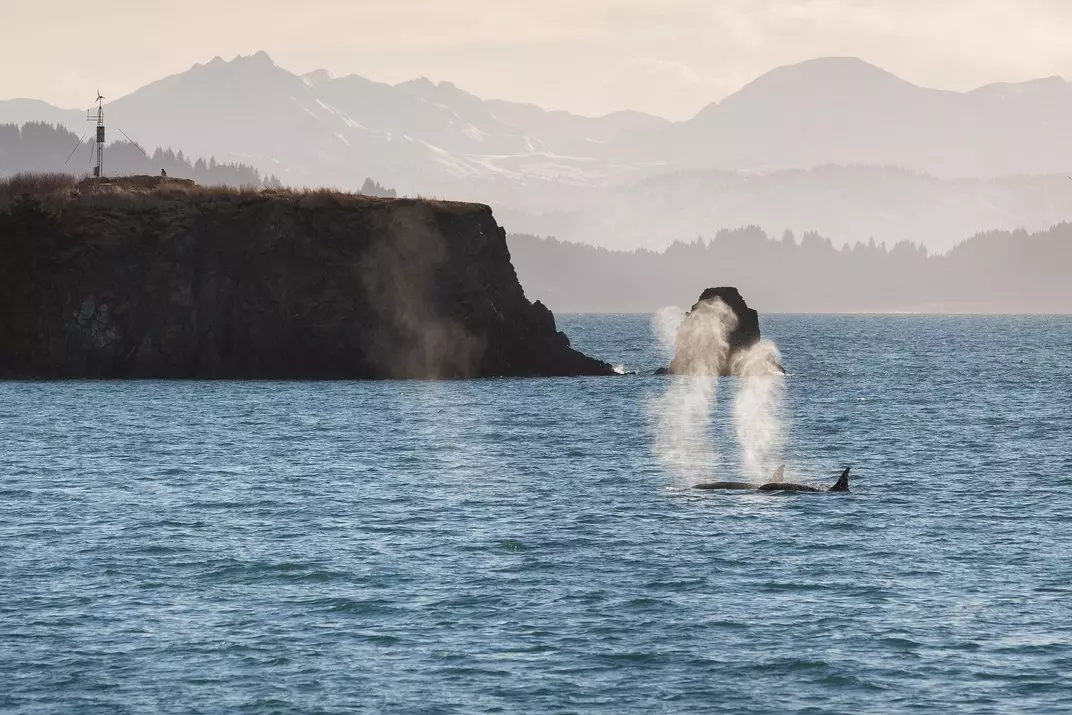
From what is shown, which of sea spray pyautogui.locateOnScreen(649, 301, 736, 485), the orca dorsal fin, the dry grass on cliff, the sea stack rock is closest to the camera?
the orca dorsal fin

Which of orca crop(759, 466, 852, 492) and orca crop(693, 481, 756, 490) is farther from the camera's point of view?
orca crop(693, 481, 756, 490)

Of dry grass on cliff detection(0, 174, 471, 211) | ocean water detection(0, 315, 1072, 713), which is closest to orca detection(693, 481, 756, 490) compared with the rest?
ocean water detection(0, 315, 1072, 713)

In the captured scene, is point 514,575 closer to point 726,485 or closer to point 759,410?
point 726,485

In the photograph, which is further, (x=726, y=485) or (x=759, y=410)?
(x=759, y=410)

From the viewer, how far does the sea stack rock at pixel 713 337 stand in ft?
399

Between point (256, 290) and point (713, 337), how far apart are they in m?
39.3

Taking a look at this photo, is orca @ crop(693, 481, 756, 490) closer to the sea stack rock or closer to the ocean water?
the ocean water

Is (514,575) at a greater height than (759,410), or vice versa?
(759,410)

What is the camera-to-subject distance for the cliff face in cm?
10619

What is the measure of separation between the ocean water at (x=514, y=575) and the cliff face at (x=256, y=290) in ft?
109

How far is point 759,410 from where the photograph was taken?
9506 cm

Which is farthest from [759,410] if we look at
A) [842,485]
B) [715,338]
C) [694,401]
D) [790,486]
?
[790,486]

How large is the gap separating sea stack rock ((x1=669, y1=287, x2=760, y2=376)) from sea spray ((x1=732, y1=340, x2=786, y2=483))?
1.13 m

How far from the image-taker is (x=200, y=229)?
11012cm
